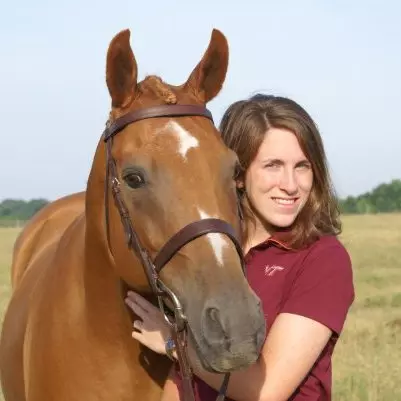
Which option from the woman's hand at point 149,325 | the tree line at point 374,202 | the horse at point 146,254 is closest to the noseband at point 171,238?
the horse at point 146,254

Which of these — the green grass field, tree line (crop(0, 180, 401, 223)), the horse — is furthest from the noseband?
tree line (crop(0, 180, 401, 223))

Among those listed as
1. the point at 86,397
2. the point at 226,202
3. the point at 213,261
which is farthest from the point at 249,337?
the point at 86,397

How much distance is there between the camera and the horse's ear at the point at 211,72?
327 cm

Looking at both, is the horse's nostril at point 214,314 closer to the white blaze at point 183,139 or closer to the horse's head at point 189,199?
the horse's head at point 189,199

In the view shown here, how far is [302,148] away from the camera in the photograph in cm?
318

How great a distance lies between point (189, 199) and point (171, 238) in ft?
0.48

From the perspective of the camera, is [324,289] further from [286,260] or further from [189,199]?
[189,199]

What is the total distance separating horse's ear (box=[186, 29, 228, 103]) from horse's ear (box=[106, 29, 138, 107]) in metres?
0.27

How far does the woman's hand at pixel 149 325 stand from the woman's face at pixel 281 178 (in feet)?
1.91

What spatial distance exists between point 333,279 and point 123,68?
3.71ft

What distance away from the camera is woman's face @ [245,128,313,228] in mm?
3156

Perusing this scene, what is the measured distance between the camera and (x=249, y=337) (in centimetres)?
247

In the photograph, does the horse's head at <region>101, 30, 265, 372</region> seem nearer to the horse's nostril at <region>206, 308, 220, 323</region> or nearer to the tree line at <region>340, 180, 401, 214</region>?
the horse's nostril at <region>206, 308, 220, 323</region>

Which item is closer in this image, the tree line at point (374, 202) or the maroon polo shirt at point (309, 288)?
the maroon polo shirt at point (309, 288)
